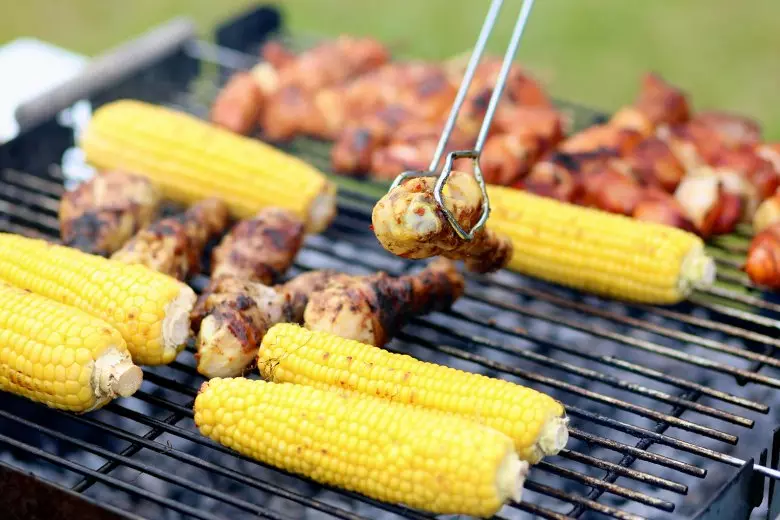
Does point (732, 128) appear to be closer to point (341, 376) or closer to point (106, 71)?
point (341, 376)

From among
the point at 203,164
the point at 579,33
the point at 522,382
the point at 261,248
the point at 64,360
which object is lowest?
the point at 64,360

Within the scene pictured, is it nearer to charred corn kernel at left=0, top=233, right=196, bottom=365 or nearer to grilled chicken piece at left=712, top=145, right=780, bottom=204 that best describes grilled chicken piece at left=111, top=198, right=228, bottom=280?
charred corn kernel at left=0, top=233, right=196, bottom=365

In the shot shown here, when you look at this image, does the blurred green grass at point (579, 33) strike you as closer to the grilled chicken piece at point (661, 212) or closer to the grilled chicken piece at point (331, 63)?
the grilled chicken piece at point (331, 63)

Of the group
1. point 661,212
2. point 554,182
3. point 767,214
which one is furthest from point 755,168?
point 554,182

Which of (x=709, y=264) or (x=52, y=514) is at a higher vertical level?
(x=709, y=264)

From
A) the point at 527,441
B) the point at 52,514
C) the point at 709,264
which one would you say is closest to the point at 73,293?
the point at 52,514

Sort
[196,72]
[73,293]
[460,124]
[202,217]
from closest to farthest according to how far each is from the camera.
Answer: [73,293], [202,217], [460,124], [196,72]

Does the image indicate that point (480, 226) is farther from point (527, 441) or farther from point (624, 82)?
point (624, 82)
